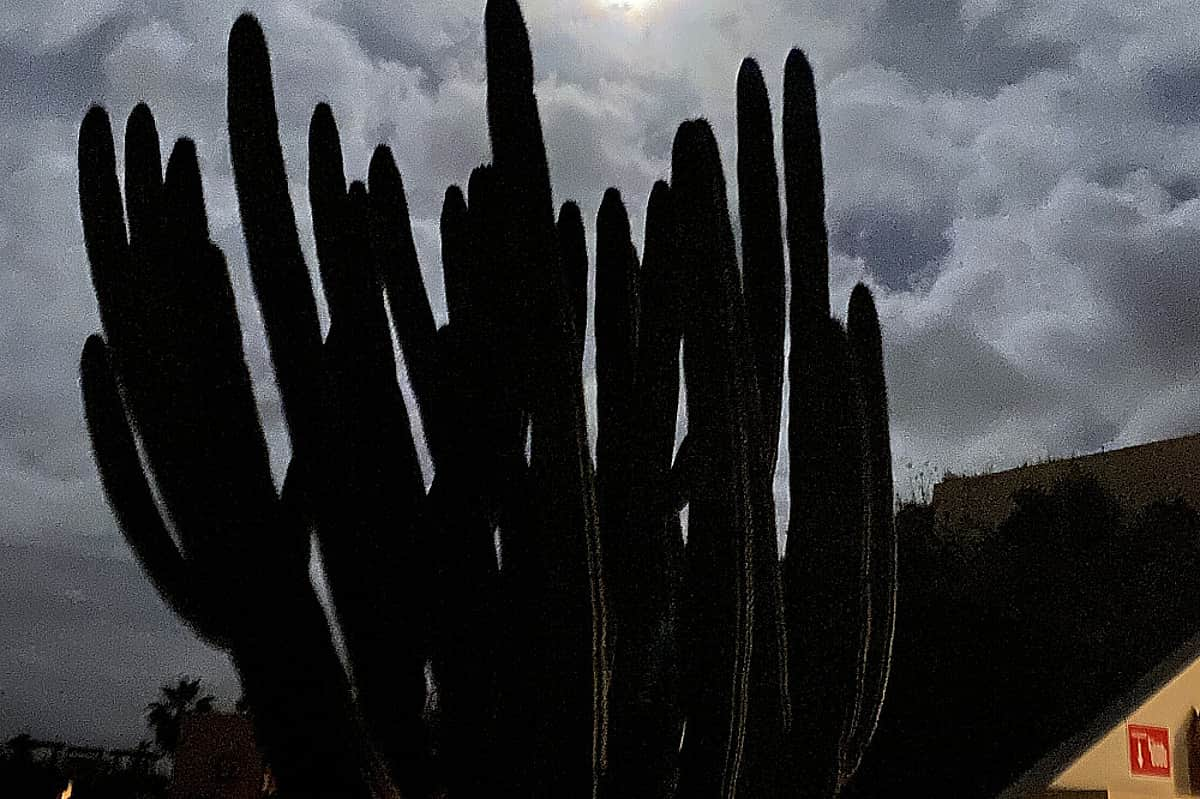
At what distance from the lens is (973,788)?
11672mm

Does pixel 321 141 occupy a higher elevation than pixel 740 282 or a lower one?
higher

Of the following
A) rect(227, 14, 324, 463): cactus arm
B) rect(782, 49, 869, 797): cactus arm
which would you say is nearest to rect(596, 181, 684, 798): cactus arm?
rect(782, 49, 869, 797): cactus arm

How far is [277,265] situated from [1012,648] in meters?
10.4

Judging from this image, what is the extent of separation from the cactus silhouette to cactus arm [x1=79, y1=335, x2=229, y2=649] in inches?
0.4

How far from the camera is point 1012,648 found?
1289cm

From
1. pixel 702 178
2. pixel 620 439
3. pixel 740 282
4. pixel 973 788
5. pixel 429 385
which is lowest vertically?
pixel 973 788

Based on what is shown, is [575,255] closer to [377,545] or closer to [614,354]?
[614,354]

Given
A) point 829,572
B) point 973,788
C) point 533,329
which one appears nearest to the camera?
point 533,329

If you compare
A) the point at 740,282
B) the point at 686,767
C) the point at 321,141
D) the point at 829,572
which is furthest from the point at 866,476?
the point at 321,141

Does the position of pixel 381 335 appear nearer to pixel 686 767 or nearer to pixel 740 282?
pixel 740 282

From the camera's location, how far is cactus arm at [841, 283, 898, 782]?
6.15 m

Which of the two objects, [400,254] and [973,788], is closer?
[400,254]

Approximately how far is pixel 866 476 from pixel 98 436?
10.8ft

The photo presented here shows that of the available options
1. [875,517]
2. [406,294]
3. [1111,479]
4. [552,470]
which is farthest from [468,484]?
[1111,479]
